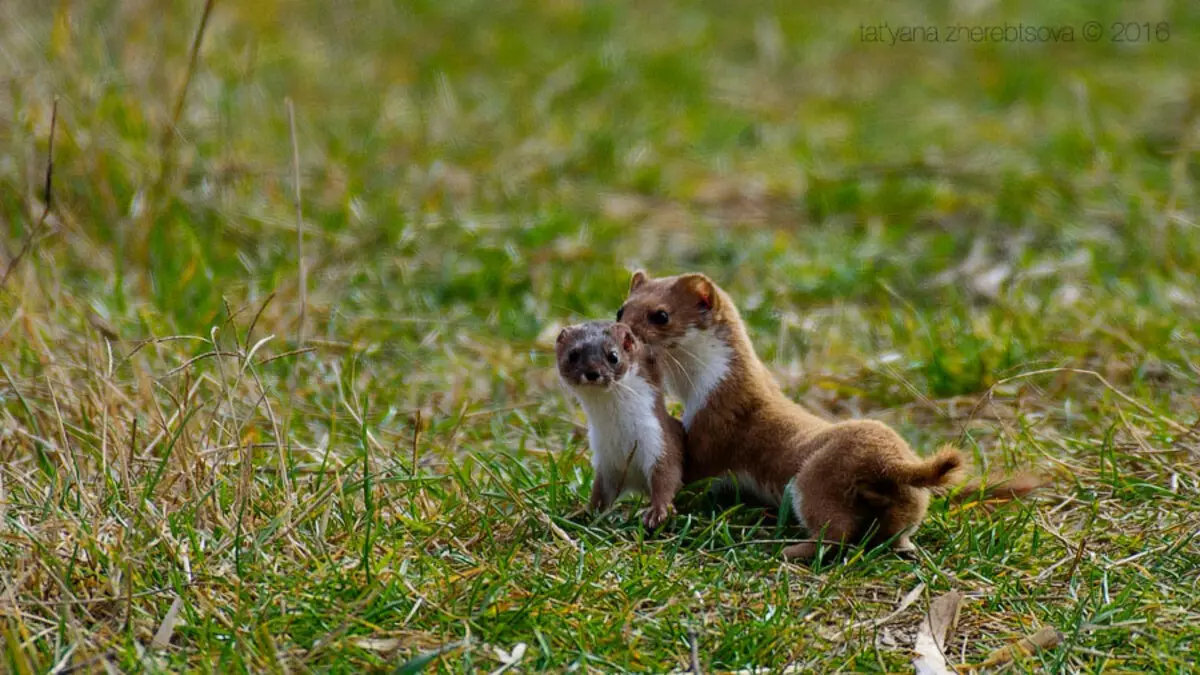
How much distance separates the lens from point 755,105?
33.3 ft

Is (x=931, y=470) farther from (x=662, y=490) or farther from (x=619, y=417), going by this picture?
(x=619, y=417)

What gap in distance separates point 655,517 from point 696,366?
2.01ft

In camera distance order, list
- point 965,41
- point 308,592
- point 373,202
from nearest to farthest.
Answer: point 308,592, point 373,202, point 965,41

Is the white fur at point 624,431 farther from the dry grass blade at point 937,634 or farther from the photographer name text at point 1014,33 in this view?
the photographer name text at point 1014,33

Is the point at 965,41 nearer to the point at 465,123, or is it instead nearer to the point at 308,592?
the point at 465,123

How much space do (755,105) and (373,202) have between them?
3.35 meters

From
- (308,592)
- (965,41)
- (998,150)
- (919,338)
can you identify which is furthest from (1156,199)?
(308,592)

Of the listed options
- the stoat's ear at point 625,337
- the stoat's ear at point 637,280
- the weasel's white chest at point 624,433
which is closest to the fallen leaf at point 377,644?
the weasel's white chest at point 624,433

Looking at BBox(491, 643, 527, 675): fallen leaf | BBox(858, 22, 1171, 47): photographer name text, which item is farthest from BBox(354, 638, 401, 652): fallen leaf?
BBox(858, 22, 1171, 47): photographer name text

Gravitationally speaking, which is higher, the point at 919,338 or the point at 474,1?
the point at 474,1

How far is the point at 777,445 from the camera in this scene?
15.0 ft

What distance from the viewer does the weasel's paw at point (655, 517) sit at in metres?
4.39

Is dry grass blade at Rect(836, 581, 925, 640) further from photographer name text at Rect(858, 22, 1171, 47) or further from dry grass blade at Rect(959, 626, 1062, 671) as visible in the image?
photographer name text at Rect(858, 22, 1171, 47)

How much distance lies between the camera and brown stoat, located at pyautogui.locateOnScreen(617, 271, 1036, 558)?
420cm
